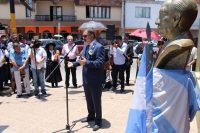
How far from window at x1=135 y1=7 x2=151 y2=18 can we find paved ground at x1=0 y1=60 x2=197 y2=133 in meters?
39.9

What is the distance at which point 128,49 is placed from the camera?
10141mm

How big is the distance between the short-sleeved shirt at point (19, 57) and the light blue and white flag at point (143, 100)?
6.73 m

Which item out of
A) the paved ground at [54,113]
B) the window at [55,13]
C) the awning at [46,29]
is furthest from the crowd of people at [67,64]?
the window at [55,13]

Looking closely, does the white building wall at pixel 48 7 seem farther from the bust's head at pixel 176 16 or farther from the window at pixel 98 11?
the bust's head at pixel 176 16

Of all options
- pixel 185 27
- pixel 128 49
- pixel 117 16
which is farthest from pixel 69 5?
pixel 185 27

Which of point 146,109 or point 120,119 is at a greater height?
point 146,109

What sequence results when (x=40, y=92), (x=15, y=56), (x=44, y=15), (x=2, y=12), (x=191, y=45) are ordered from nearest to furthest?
(x=191, y=45)
(x=15, y=56)
(x=40, y=92)
(x=2, y=12)
(x=44, y=15)

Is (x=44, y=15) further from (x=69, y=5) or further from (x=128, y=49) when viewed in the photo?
(x=128, y=49)

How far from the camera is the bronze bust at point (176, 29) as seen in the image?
2.42 metres

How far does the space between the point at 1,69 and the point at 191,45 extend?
26.4ft

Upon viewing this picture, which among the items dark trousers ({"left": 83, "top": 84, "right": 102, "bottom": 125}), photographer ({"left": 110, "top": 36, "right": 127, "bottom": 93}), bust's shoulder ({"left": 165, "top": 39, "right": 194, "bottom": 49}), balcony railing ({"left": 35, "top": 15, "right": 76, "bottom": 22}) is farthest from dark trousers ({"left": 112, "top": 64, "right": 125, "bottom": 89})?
balcony railing ({"left": 35, "top": 15, "right": 76, "bottom": 22})

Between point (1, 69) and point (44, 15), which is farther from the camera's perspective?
point (44, 15)

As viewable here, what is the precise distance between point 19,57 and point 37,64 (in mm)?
503

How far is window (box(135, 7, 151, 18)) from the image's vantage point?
159 ft
